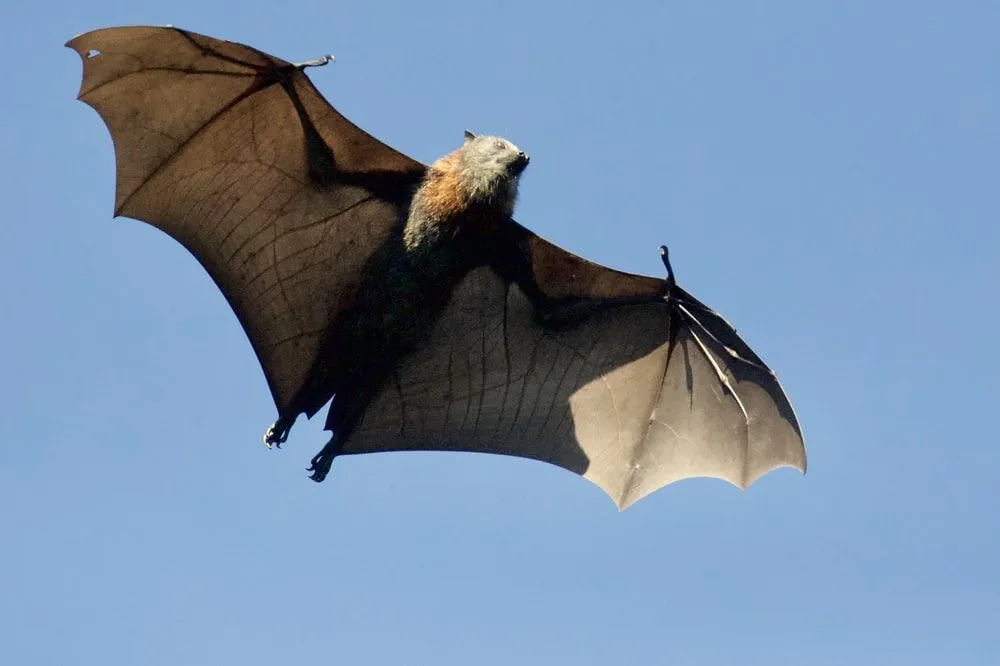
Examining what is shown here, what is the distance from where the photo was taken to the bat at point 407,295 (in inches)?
630

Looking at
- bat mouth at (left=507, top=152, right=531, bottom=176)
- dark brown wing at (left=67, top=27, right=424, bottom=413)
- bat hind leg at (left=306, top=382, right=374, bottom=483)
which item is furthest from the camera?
bat hind leg at (left=306, top=382, right=374, bottom=483)

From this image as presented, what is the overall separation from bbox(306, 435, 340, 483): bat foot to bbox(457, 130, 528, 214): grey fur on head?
9.86 feet

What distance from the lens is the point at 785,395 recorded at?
679 inches

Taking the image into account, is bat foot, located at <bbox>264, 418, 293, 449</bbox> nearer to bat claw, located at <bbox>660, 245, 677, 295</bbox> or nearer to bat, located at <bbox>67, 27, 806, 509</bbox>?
bat, located at <bbox>67, 27, 806, 509</bbox>

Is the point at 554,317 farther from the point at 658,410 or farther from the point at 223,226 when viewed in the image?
the point at 223,226

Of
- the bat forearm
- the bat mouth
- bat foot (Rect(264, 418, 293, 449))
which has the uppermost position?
the bat mouth

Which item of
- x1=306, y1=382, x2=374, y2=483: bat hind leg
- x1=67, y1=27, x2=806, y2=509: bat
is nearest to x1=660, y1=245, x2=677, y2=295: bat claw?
x1=67, y1=27, x2=806, y2=509: bat

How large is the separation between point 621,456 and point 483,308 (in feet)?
7.52

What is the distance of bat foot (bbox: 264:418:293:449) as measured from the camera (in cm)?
1650

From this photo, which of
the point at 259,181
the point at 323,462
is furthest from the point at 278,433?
the point at 259,181

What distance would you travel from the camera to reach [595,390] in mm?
17641

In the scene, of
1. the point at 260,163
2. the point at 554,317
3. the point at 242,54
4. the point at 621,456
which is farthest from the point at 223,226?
the point at 621,456

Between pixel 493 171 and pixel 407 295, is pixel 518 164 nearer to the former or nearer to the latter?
pixel 493 171

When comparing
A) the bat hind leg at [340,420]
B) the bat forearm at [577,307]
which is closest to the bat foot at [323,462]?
the bat hind leg at [340,420]
